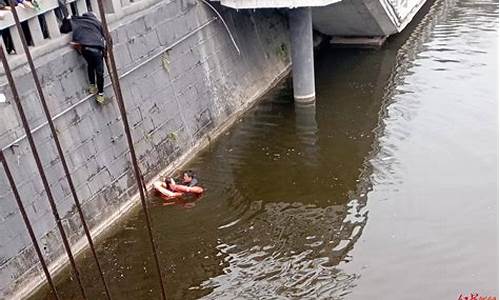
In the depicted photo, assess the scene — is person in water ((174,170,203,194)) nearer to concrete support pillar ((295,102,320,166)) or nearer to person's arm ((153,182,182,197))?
person's arm ((153,182,182,197))

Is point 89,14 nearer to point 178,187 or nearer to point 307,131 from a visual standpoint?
point 178,187

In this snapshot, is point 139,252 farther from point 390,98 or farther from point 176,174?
point 390,98

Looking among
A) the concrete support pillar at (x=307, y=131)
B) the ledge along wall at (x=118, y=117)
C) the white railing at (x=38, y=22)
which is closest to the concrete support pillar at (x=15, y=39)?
the white railing at (x=38, y=22)

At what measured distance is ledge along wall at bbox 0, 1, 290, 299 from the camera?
8.84m

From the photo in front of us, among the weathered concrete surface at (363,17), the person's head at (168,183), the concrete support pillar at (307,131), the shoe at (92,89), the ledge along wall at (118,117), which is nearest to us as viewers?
the ledge along wall at (118,117)

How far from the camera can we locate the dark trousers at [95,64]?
388 inches

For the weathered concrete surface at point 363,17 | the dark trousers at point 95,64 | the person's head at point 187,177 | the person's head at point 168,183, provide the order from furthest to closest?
the weathered concrete surface at point 363,17 → the person's head at point 187,177 → the person's head at point 168,183 → the dark trousers at point 95,64

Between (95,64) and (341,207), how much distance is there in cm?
508

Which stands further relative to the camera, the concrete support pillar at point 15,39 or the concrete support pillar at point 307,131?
the concrete support pillar at point 307,131

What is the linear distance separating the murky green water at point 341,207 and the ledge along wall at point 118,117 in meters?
0.55

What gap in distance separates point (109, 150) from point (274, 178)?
3.32 m

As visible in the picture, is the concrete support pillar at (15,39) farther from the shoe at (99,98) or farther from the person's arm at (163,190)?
the person's arm at (163,190)

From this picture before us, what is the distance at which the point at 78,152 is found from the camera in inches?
391

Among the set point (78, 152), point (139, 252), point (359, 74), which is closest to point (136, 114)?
point (78, 152)
